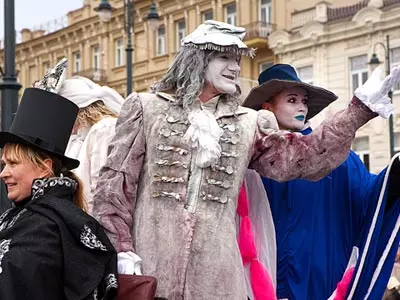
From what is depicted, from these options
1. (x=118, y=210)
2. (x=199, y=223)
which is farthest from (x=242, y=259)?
(x=118, y=210)

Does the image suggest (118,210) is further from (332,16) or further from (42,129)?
(332,16)

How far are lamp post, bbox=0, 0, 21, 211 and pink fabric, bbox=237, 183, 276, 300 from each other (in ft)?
10.2

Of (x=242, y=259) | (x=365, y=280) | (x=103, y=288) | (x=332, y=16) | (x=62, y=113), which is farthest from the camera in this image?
(x=332, y=16)

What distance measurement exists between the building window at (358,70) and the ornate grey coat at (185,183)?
69.9 ft

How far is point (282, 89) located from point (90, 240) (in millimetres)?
1544

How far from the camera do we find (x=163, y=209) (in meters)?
3.23

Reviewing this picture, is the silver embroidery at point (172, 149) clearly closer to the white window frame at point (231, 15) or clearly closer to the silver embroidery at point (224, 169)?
the silver embroidery at point (224, 169)

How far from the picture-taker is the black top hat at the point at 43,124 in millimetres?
2980

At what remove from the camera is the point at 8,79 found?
6.50 meters

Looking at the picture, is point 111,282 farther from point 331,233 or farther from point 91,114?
point 91,114

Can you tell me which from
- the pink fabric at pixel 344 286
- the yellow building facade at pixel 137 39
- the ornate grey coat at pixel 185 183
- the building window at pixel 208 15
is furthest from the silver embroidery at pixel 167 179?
the building window at pixel 208 15

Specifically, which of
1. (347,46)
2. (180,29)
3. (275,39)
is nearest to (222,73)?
(347,46)

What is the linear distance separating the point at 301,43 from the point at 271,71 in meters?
22.1

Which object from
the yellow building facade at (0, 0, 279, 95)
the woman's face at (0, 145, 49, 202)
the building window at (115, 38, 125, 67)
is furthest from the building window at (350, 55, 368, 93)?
the woman's face at (0, 145, 49, 202)
